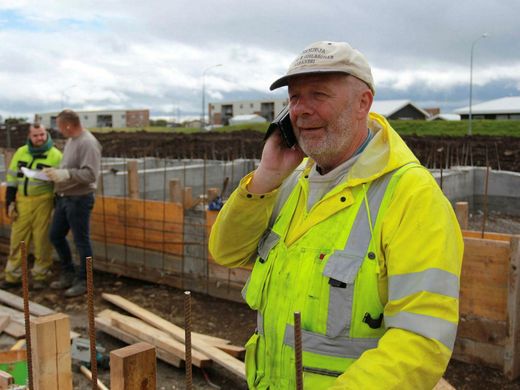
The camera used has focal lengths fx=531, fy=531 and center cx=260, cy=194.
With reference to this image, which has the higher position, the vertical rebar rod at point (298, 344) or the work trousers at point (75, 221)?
the vertical rebar rod at point (298, 344)

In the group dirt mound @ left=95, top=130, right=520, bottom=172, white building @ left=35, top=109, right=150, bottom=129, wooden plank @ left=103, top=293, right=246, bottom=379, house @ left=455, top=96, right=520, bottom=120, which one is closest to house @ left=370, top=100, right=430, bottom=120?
house @ left=455, top=96, right=520, bottom=120

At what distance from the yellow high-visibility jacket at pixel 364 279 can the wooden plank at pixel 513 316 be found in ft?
9.59

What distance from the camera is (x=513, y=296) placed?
4.33m

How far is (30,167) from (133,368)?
19.1 ft

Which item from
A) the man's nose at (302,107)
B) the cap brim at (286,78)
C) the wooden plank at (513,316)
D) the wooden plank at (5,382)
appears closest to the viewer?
the cap brim at (286,78)

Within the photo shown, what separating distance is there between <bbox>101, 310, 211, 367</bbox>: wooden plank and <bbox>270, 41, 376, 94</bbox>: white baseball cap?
3274mm

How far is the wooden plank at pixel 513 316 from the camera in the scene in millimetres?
4273

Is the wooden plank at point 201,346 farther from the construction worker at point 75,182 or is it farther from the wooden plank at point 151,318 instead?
the construction worker at point 75,182

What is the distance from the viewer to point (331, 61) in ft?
5.62

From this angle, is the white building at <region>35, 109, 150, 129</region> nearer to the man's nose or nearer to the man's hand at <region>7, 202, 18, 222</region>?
the man's hand at <region>7, 202, 18, 222</region>

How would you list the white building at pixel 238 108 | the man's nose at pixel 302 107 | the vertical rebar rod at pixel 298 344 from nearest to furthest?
the vertical rebar rod at pixel 298 344 < the man's nose at pixel 302 107 < the white building at pixel 238 108

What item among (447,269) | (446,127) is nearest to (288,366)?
(447,269)

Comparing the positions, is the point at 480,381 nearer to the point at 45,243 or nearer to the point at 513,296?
the point at 513,296

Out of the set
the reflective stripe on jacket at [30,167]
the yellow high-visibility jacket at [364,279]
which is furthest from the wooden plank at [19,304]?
the yellow high-visibility jacket at [364,279]
